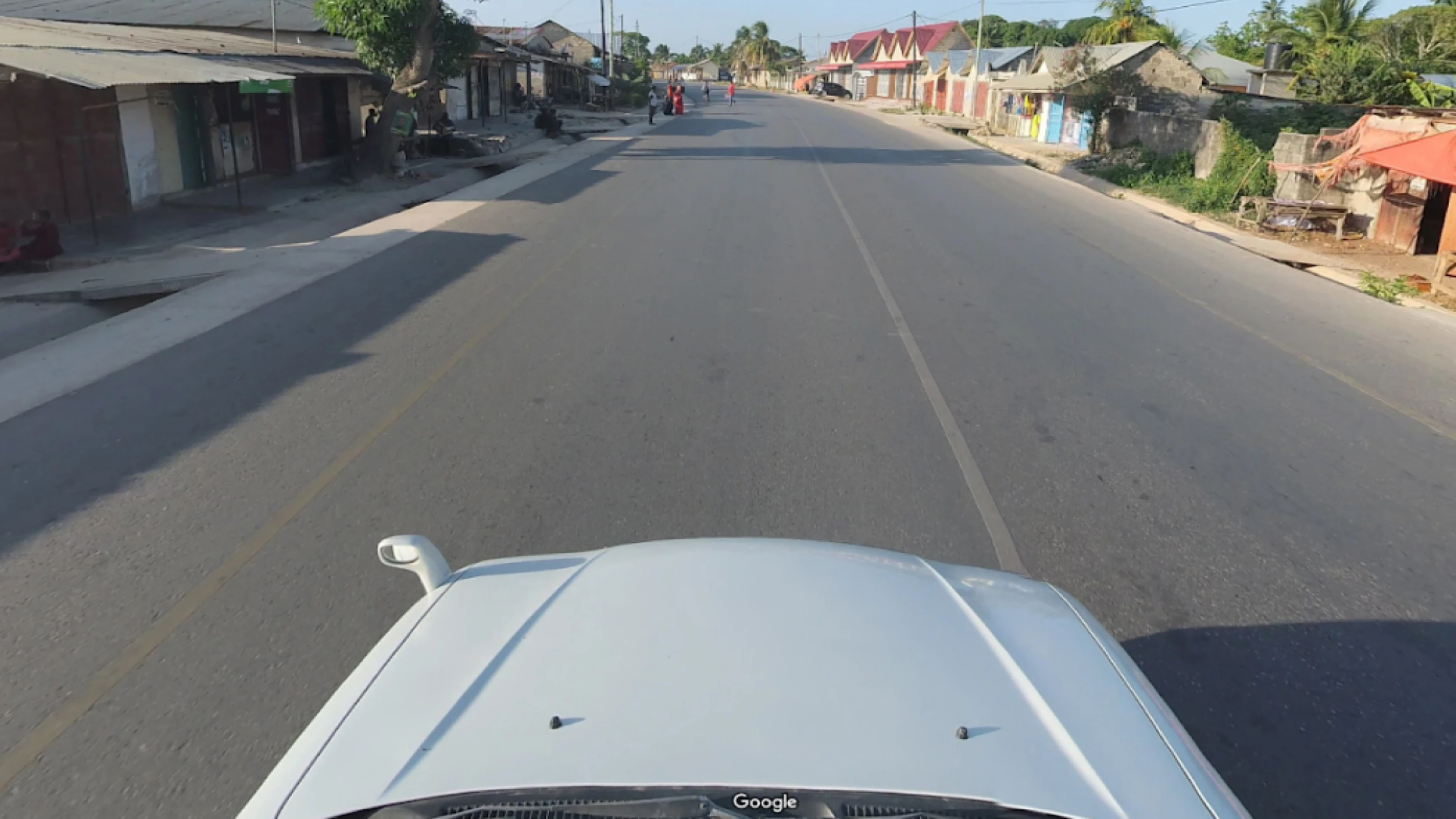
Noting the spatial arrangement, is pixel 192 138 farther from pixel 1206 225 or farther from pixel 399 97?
pixel 1206 225

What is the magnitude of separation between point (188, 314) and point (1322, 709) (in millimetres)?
9737

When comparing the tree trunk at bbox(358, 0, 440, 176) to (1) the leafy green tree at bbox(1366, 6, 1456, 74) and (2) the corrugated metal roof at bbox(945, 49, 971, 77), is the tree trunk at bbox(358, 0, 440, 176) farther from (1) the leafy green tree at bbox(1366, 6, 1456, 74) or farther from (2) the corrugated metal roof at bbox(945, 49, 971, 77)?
(2) the corrugated metal roof at bbox(945, 49, 971, 77)

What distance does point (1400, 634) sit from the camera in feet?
15.4

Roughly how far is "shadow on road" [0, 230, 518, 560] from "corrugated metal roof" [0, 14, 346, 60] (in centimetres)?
844

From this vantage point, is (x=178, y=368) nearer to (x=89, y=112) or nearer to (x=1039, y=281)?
(x=1039, y=281)

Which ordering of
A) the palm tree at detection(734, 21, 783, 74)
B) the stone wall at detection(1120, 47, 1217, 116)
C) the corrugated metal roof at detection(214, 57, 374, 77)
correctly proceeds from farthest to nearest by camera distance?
the palm tree at detection(734, 21, 783, 74) → the stone wall at detection(1120, 47, 1217, 116) → the corrugated metal roof at detection(214, 57, 374, 77)

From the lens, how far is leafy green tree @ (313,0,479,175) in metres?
23.3

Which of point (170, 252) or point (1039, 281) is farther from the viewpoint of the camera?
point (170, 252)

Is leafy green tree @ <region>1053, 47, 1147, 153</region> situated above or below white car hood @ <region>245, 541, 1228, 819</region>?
above

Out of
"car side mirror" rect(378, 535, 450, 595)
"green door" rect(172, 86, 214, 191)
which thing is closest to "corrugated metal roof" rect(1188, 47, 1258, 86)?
"green door" rect(172, 86, 214, 191)

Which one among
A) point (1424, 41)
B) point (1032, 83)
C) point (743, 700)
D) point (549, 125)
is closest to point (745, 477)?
point (743, 700)

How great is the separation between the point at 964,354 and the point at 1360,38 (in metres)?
37.0

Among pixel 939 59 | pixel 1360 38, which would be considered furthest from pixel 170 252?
pixel 939 59

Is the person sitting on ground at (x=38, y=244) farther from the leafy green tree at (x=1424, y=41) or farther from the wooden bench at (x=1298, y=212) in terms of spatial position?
the leafy green tree at (x=1424, y=41)
